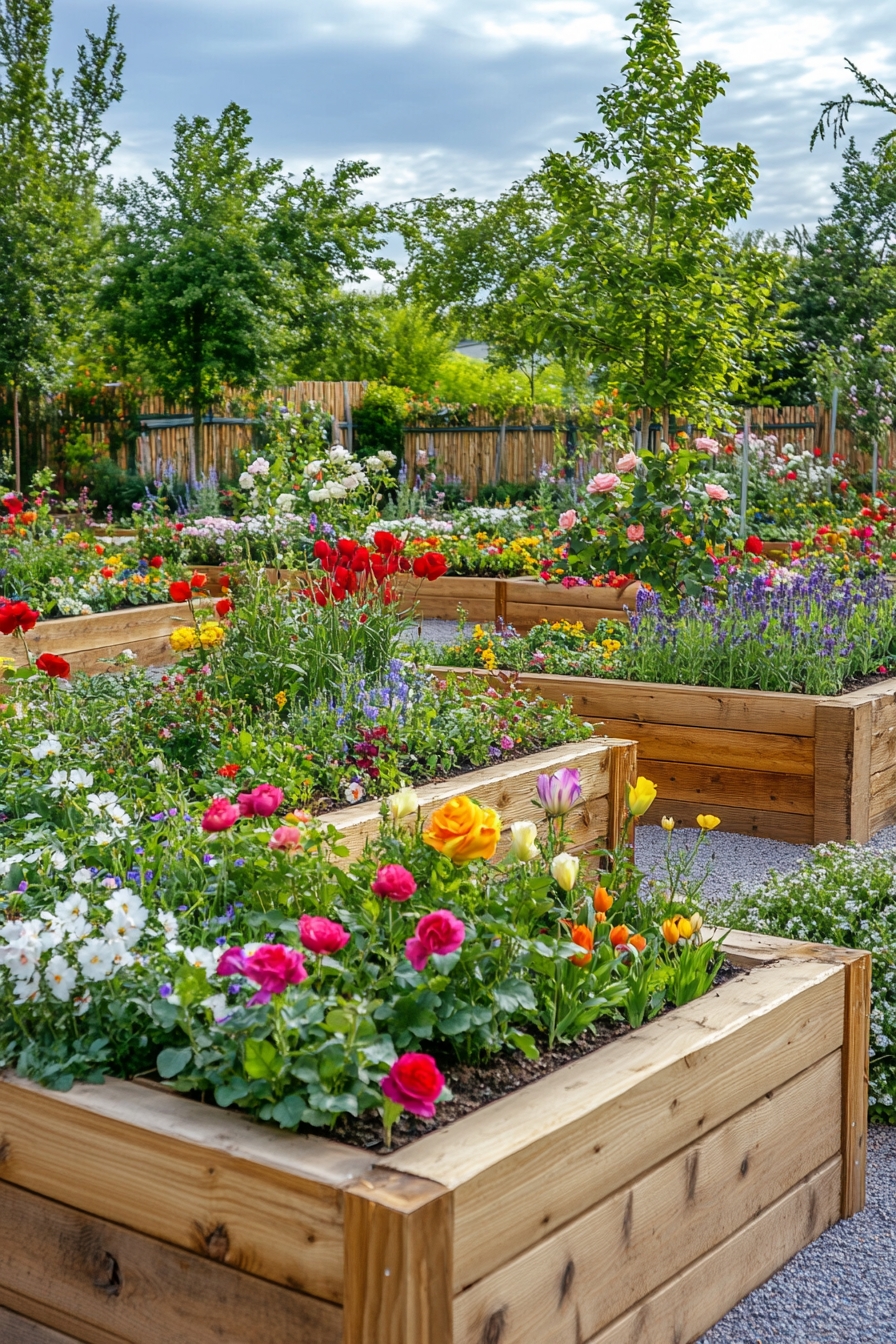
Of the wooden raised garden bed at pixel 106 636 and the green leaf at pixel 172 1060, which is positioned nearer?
the green leaf at pixel 172 1060

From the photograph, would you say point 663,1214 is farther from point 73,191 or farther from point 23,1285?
point 73,191

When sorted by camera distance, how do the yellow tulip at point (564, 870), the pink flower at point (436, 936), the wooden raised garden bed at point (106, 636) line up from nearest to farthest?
the pink flower at point (436, 936) < the yellow tulip at point (564, 870) < the wooden raised garden bed at point (106, 636)

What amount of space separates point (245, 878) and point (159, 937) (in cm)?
30

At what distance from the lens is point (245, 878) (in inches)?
90.6

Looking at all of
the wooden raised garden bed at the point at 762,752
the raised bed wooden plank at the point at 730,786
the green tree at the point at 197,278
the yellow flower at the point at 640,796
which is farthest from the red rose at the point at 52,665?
the green tree at the point at 197,278

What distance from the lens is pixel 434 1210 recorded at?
1.38 m

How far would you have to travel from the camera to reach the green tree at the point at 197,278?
601 inches

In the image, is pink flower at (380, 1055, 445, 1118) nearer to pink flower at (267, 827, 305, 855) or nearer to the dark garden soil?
the dark garden soil

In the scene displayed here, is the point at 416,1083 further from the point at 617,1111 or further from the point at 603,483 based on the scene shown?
the point at 603,483

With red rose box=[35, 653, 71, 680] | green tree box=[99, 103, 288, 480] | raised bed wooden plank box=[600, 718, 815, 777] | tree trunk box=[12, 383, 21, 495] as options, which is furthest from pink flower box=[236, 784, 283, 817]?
tree trunk box=[12, 383, 21, 495]

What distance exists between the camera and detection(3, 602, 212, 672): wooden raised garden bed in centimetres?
702

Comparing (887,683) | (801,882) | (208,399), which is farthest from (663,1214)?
(208,399)

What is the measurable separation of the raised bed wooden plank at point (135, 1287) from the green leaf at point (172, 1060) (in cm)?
20

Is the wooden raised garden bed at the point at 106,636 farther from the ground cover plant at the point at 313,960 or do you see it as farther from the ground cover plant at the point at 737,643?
the ground cover plant at the point at 313,960
